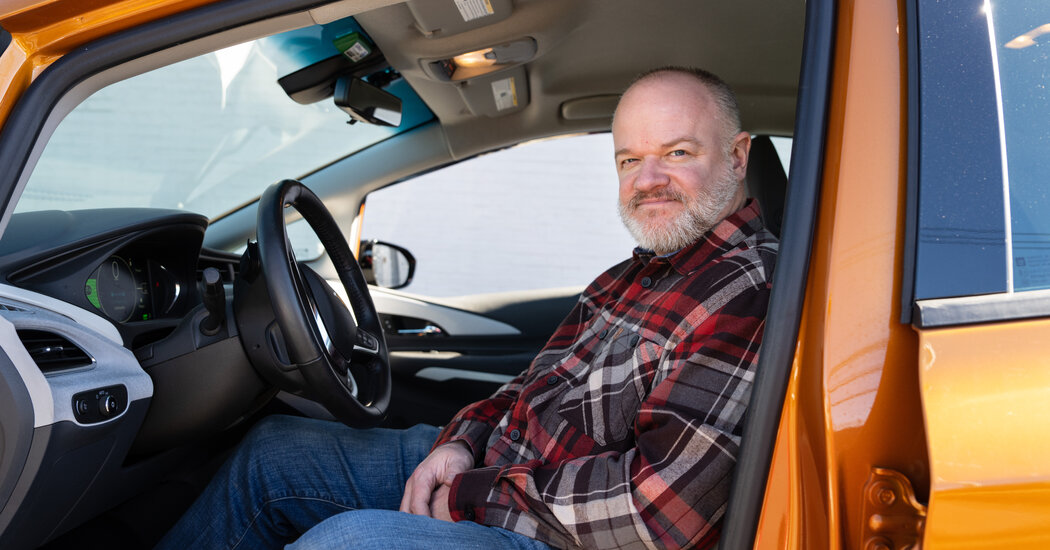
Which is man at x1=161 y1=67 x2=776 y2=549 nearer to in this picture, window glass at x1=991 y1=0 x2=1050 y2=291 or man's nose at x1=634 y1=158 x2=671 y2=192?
man's nose at x1=634 y1=158 x2=671 y2=192

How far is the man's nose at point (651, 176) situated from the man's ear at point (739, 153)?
16 centimetres

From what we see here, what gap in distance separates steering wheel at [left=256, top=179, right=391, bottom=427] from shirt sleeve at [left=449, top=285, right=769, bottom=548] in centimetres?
39

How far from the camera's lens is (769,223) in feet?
6.18

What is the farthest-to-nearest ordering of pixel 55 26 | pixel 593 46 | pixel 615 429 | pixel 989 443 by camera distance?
pixel 593 46, pixel 615 429, pixel 55 26, pixel 989 443

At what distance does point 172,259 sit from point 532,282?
5.64m

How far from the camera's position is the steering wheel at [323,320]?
1337mm

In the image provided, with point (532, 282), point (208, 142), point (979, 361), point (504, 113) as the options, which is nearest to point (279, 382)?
point (979, 361)

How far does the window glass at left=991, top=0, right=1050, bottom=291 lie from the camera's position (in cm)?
82

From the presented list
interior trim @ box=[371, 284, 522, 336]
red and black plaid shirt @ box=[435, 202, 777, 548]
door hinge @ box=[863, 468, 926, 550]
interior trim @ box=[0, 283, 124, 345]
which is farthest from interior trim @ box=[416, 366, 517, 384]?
door hinge @ box=[863, 468, 926, 550]

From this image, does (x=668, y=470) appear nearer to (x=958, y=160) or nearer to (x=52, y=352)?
(x=958, y=160)

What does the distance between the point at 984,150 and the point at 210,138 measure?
289 centimetres

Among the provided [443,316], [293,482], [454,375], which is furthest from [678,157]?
[443,316]

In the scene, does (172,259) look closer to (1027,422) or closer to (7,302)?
(7,302)

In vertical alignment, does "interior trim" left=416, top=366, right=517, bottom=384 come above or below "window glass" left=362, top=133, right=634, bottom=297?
below
